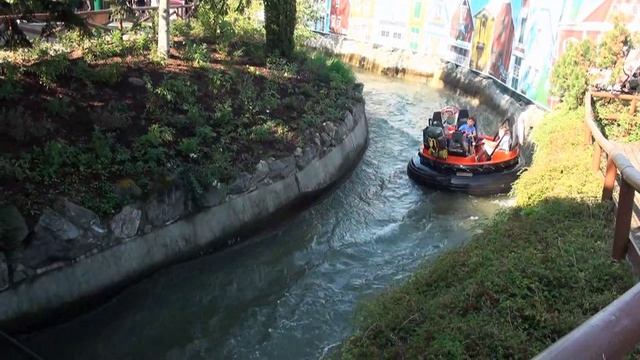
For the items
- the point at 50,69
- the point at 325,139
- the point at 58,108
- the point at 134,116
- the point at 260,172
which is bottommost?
the point at 260,172

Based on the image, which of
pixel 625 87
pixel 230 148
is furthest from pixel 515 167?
pixel 230 148

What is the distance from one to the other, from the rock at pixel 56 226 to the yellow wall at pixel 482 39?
16.1 meters

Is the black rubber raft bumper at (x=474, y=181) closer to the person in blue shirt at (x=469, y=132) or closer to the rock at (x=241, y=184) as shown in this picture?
the person in blue shirt at (x=469, y=132)

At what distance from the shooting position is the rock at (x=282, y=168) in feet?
32.2

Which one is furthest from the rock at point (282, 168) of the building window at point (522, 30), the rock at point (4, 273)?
the building window at point (522, 30)

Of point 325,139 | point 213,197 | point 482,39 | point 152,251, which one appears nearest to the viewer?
point 152,251

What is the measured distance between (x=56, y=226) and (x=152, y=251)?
4.77 feet

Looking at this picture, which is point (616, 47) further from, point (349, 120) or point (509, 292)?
point (509, 292)

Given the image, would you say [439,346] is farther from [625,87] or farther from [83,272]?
[625,87]

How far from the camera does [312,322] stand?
7.23m

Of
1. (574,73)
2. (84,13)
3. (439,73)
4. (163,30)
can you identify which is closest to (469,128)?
(574,73)

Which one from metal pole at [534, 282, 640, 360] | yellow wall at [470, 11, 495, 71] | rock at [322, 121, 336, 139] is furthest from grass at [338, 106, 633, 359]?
yellow wall at [470, 11, 495, 71]

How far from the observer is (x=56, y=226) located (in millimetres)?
6852

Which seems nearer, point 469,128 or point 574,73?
point 574,73
